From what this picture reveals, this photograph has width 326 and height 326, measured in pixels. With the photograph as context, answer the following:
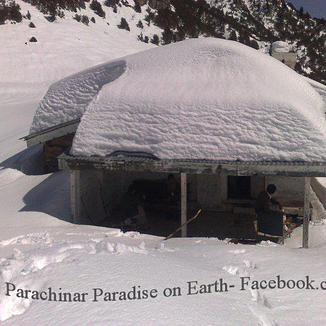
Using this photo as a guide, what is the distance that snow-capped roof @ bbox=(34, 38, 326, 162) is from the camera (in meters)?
7.67

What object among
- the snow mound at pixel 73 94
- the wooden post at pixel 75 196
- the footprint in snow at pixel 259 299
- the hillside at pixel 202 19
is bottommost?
the footprint in snow at pixel 259 299

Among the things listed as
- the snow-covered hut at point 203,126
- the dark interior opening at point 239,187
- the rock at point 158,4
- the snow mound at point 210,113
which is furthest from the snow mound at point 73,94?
the rock at point 158,4

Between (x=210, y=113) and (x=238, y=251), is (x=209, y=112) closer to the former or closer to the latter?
(x=210, y=113)

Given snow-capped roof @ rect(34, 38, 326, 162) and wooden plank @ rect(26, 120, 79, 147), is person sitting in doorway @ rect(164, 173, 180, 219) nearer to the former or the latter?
snow-capped roof @ rect(34, 38, 326, 162)

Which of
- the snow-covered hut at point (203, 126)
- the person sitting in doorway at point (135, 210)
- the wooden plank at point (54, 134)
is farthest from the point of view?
the wooden plank at point (54, 134)

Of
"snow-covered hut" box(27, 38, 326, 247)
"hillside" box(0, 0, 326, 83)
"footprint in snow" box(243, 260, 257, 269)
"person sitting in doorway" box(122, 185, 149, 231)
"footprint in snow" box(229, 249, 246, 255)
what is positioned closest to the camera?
"footprint in snow" box(243, 260, 257, 269)

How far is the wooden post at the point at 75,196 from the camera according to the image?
8.86 metres

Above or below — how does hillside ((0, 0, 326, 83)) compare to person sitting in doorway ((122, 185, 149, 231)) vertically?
above

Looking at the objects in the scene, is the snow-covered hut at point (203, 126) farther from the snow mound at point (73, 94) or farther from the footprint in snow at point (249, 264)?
the footprint in snow at point (249, 264)

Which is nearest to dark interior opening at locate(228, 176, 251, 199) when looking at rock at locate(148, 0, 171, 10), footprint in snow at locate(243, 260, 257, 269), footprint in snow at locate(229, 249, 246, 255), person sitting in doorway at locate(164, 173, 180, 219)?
person sitting in doorway at locate(164, 173, 180, 219)

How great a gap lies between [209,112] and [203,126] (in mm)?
365

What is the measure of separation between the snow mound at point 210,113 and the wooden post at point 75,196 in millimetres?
719

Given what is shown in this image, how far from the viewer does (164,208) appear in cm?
1091

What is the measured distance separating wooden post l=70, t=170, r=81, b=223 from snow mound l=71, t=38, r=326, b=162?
719 millimetres
